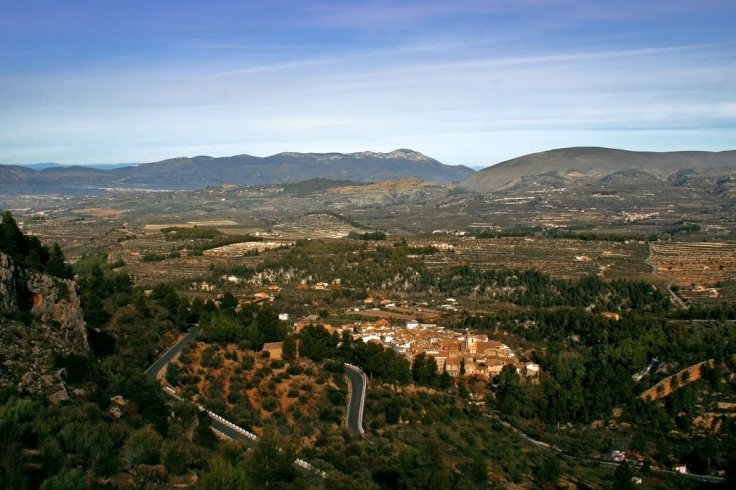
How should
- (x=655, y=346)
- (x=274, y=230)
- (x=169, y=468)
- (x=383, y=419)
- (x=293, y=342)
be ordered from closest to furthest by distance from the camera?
(x=169, y=468), (x=383, y=419), (x=293, y=342), (x=655, y=346), (x=274, y=230)

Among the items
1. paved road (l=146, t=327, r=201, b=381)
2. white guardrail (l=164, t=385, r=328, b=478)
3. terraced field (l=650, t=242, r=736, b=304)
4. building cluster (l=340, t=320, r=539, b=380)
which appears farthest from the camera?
terraced field (l=650, t=242, r=736, b=304)

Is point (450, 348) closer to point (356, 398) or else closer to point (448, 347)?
point (448, 347)

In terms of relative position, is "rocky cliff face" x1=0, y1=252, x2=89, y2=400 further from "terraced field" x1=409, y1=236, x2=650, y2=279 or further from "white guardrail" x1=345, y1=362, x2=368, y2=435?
"terraced field" x1=409, y1=236, x2=650, y2=279

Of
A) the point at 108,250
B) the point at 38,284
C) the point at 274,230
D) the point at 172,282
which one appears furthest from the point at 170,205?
the point at 38,284

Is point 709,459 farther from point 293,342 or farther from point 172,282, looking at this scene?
point 172,282

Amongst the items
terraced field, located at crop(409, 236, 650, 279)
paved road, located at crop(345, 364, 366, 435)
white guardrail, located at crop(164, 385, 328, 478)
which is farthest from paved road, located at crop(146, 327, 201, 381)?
terraced field, located at crop(409, 236, 650, 279)

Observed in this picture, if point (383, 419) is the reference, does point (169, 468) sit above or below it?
above
